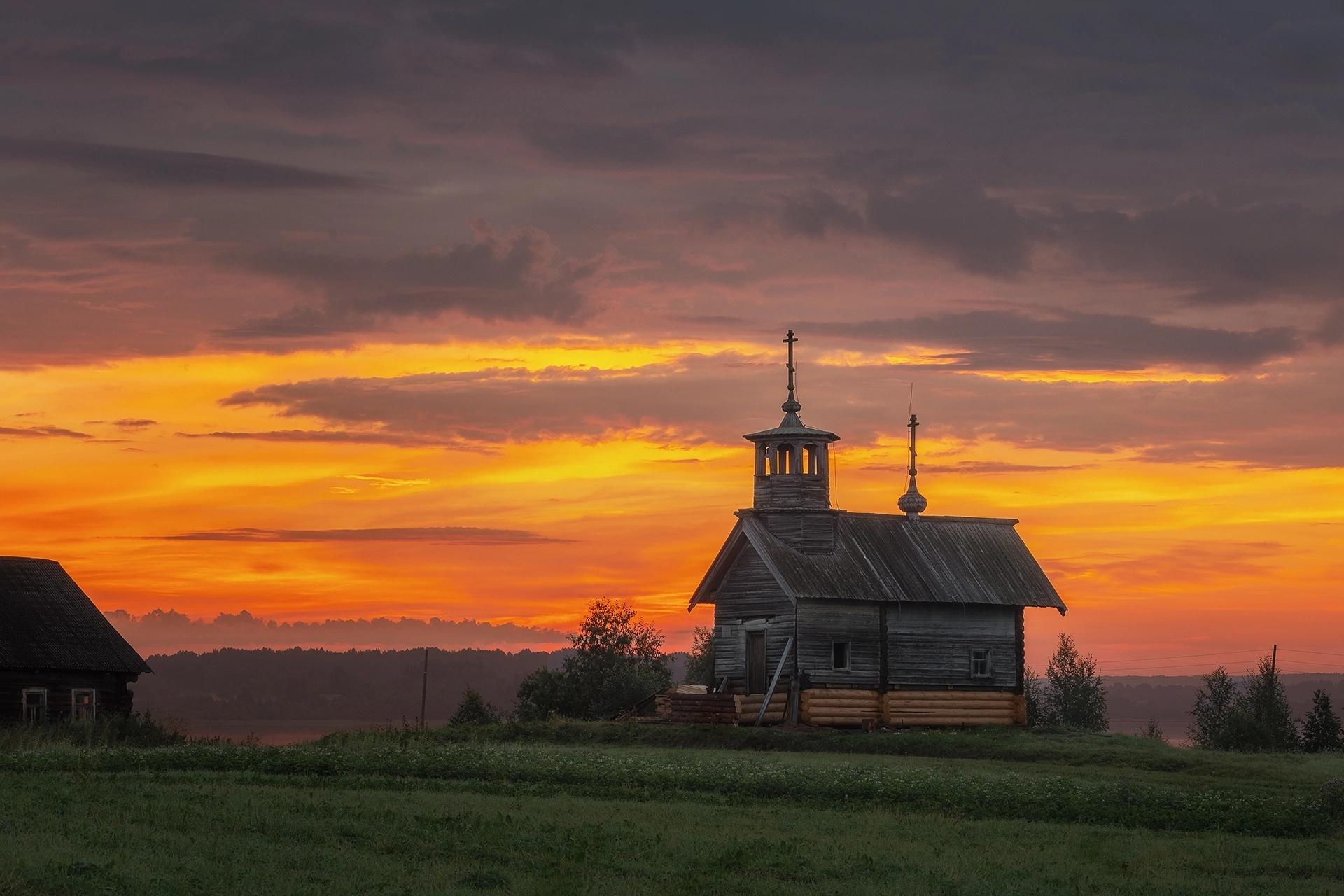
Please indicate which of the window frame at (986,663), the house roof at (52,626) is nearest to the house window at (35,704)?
the house roof at (52,626)

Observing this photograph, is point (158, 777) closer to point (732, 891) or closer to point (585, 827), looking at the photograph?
point (585, 827)

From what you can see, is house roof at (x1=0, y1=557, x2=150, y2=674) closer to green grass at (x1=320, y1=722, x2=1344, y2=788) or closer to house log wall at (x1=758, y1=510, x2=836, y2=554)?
green grass at (x1=320, y1=722, x2=1344, y2=788)

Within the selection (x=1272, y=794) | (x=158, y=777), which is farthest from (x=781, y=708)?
(x=158, y=777)

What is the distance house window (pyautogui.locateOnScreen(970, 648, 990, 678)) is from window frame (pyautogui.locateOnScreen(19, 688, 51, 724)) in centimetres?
3218

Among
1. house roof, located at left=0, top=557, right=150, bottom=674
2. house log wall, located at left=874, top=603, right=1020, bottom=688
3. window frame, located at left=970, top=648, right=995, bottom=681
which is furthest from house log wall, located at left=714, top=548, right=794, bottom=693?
house roof, located at left=0, top=557, right=150, bottom=674

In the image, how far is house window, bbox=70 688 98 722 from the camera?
5419 centimetres

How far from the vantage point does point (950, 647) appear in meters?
56.9

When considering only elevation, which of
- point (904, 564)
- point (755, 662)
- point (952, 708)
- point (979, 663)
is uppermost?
point (904, 564)

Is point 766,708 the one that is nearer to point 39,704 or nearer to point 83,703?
point 83,703

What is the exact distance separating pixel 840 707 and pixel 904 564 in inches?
247

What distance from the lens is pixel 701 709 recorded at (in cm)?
5388

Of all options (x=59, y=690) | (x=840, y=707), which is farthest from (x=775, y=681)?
(x=59, y=690)

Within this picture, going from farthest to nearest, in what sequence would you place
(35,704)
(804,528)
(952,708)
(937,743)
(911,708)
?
(804,528) → (952,708) → (911,708) → (35,704) → (937,743)

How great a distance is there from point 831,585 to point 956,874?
31672 millimetres
